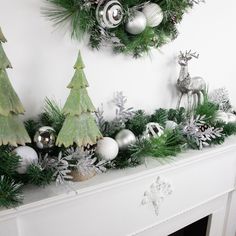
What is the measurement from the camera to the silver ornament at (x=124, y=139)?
0.81 m

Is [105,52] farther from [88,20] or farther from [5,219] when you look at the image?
[5,219]

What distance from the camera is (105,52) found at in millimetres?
873

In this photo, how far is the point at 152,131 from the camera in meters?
0.84

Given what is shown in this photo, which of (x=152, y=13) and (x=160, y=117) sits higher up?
(x=152, y=13)

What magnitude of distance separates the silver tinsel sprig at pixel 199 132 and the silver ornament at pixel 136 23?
1.13 feet

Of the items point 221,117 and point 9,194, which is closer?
point 9,194

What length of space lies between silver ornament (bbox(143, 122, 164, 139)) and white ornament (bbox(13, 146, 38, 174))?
337 millimetres

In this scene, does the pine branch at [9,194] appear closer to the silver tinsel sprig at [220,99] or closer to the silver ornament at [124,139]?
the silver ornament at [124,139]

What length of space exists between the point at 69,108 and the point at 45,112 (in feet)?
0.64

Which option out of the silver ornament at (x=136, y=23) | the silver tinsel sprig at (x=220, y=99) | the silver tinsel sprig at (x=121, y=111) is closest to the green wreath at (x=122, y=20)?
the silver ornament at (x=136, y=23)

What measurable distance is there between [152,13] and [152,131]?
1.17 ft

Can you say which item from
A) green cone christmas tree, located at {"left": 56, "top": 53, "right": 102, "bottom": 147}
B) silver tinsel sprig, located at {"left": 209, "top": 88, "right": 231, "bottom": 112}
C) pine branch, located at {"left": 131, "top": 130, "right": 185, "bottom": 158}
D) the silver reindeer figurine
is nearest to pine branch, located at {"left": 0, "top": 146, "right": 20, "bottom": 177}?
green cone christmas tree, located at {"left": 56, "top": 53, "right": 102, "bottom": 147}

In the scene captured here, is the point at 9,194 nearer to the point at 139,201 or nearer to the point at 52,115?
the point at 52,115

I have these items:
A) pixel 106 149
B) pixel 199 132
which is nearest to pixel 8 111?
pixel 106 149
